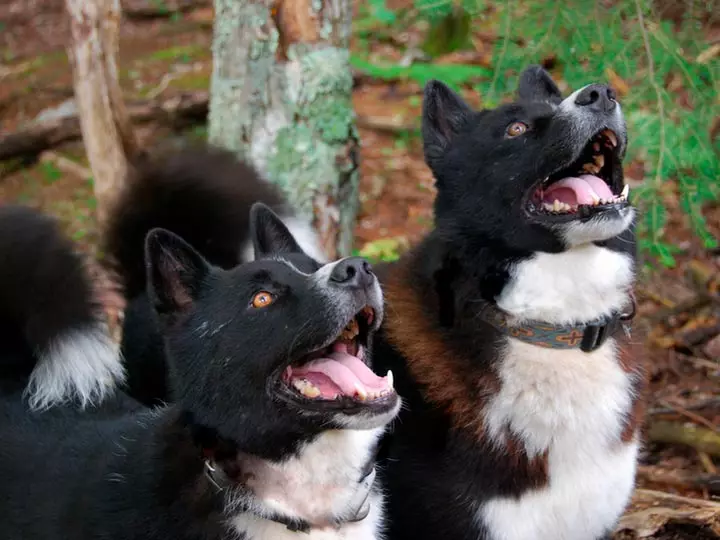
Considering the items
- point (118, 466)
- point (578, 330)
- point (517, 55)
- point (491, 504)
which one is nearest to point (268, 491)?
point (118, 466)

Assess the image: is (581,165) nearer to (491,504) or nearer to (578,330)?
(578,330)

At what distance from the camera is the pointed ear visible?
2977mm

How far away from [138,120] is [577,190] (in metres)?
5.79

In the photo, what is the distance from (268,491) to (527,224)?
4.16 feet

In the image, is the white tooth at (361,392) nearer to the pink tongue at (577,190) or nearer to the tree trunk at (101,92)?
the pink tongue at (577,190)

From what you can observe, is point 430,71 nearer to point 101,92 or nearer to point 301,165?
point 101,92

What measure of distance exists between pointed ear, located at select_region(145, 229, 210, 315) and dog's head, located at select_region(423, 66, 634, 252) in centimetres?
99

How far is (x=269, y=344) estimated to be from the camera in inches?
111

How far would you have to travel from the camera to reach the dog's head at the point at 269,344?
2.78 m

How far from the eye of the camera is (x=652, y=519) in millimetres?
3943

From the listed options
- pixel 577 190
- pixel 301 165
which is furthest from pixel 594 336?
pixel 301 165

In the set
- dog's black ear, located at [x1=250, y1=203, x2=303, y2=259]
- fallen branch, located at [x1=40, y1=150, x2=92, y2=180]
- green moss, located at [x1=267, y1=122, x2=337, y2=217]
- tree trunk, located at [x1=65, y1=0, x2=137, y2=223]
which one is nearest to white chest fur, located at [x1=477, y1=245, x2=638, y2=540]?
dog's black ear, located at [x1=250, y1=203, x2=303, y2=259]

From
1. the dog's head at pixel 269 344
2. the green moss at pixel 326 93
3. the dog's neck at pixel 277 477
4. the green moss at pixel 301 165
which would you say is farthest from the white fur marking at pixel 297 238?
the dog's neck at pixel 277 477

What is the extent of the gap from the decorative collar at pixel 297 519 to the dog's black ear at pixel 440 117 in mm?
1353
